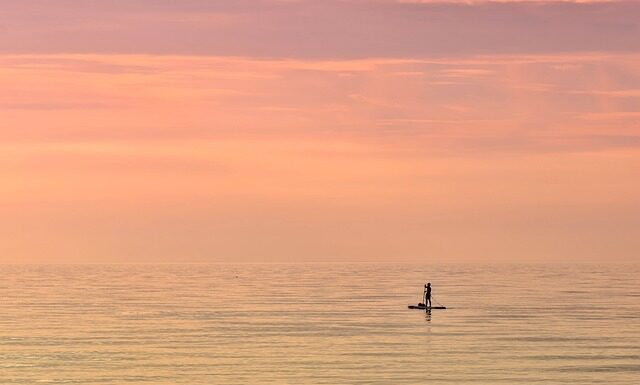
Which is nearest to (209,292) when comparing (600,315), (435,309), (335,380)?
(435,309)

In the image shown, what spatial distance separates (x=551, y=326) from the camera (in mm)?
81500

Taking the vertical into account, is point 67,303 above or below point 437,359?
above

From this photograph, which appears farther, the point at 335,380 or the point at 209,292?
the point at 209,292

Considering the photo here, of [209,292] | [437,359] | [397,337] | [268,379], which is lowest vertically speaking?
[268,379]

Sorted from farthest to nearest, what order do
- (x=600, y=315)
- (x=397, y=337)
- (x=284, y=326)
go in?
(x=600, y=315)
(x=284, y=326)
(x=397, y=337)

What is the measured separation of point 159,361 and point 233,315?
114 ft

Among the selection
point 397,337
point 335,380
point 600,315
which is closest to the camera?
point 335,380

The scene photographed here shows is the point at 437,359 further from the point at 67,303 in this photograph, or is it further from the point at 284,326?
the point at 67,303

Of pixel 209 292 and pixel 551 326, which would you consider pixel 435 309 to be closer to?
pixel 551 326

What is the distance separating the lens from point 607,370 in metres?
56.3

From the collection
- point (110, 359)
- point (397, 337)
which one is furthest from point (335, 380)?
point (397, 337)

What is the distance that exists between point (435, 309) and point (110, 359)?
150 ft

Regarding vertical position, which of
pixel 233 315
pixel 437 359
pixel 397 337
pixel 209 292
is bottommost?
pixel 437 359

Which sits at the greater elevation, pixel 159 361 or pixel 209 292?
pixel 209 292
